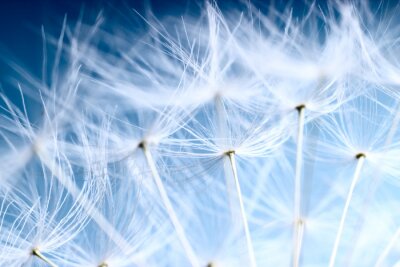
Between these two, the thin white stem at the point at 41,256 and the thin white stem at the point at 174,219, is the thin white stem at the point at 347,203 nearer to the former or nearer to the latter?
the thin white stem at the point at 174,219

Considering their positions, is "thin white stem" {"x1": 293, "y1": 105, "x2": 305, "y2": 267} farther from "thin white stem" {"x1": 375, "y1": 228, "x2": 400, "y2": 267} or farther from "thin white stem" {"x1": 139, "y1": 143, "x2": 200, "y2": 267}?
"thin white stem" {"x1": 139, "y1": 143, "x2": 200, "y2": 267}

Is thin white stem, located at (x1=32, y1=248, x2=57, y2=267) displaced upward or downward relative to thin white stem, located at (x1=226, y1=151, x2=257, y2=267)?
→ downward

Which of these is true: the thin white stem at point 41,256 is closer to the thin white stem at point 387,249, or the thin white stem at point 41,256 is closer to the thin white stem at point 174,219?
the thin white stem at point 174,219

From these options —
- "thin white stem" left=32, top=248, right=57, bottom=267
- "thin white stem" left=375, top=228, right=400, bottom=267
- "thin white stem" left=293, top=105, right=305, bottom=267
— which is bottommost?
"thin white stem" left=32, top=248, right=57, bottom=267

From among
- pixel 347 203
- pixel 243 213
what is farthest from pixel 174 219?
pixel 347 203

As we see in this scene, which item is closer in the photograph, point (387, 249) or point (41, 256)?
point (387, 249)

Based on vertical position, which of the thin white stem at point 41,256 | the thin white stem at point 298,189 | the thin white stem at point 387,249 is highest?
the thin white stem at point 298,189

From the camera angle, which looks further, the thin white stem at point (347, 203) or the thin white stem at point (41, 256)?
the thin white stem at point (41, 256)

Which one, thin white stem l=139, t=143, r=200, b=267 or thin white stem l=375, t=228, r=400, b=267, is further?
thin white stem l=139, t=143, r=200, b=267

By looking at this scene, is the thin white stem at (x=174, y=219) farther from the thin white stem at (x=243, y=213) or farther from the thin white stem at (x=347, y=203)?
the thin white stem at (x=347, y=203)

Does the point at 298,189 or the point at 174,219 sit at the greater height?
the point at 298,189

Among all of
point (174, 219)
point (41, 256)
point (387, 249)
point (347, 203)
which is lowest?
point (41, 256)

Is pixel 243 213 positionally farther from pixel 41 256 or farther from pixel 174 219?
pixel 41 256

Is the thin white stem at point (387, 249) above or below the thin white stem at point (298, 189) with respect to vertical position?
below
